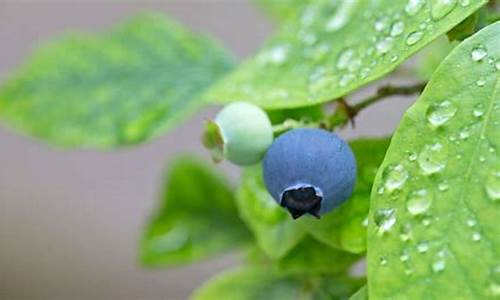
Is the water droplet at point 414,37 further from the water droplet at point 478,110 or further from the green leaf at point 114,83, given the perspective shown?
the green leaf at point 114,83

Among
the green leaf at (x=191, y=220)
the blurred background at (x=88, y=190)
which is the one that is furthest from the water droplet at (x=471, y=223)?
the blurred background at (x=88, y=190)

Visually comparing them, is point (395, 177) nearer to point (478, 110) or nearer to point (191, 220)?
point (478, 110)

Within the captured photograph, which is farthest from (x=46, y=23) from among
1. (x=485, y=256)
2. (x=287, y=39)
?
(x=485, y=256)

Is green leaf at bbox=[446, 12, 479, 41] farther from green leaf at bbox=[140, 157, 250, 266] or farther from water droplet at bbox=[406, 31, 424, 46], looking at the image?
green leaf at bbox=[140, 157, 250, 266]

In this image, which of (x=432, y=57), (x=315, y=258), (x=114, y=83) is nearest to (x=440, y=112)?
(x=315, y=258)

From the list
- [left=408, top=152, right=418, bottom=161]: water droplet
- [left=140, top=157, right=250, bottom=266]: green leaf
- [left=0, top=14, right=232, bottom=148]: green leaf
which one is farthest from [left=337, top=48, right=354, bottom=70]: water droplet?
[left=140, top=157, right=250, bottom=266]: green leaf

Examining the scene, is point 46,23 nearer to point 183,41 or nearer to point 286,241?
point 183,41
